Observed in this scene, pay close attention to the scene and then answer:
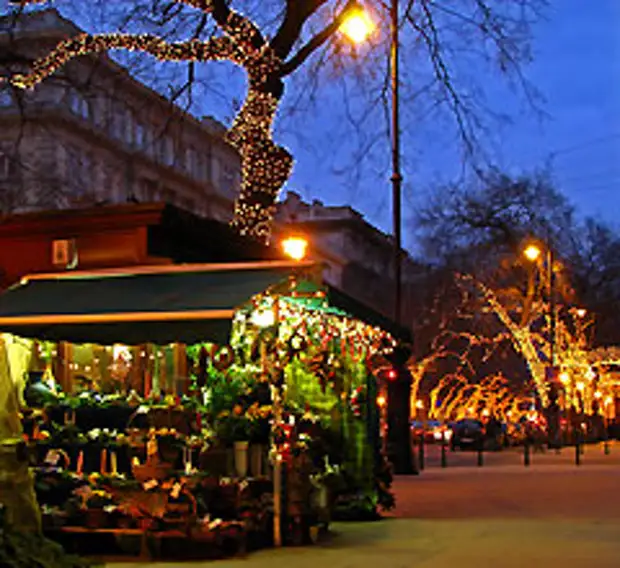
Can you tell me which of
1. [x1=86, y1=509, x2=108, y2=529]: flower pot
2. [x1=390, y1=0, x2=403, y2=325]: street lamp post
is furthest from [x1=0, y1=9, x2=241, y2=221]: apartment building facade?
[x1=86, y1=509, x2=108, y2=529]: flower pot

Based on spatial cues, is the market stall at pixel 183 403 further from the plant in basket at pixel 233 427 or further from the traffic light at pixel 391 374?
the traffic light at pixel 391 374

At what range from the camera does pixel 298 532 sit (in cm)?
1229

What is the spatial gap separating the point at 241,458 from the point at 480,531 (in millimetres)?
3375

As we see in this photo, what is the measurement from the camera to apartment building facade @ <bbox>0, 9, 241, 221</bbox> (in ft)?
118

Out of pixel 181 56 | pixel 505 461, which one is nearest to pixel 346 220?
pixel 505 461

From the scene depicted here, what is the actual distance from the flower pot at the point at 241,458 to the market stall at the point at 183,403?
2 centimetres

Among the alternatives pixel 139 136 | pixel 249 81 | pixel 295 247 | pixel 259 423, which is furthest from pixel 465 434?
pixel 259 423

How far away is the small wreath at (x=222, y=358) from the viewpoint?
1314cm

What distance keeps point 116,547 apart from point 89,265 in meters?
3.31

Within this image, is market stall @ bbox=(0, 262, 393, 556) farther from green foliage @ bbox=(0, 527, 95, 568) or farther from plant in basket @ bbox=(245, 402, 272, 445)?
green foliage @ bbox=(0, 527, 95, 568)

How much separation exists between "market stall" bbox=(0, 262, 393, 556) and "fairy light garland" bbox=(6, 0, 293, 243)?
145 inches

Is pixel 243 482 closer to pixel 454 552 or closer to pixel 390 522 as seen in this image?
pixel 454 552

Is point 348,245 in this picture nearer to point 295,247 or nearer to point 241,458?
point 295,247

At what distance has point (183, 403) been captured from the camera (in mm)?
13039
